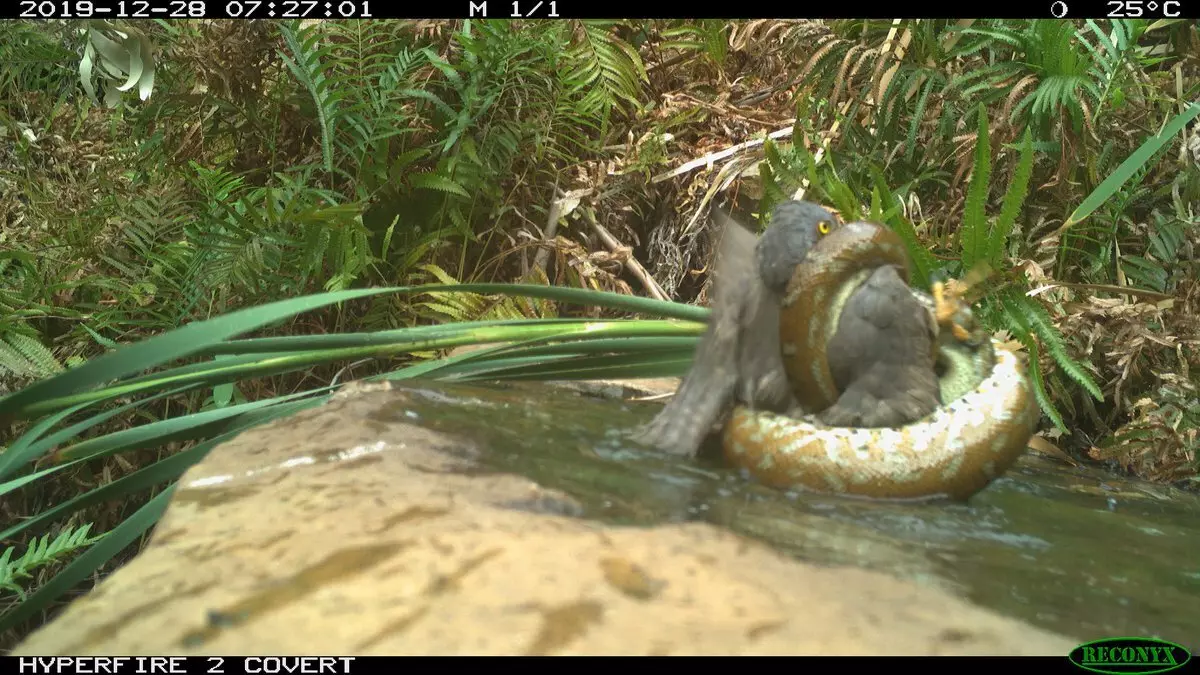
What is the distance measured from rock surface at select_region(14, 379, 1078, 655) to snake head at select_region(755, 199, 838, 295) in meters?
0.65

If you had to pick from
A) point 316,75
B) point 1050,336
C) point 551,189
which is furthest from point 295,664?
point 551,189

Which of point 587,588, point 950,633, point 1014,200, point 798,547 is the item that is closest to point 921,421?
point 798,547

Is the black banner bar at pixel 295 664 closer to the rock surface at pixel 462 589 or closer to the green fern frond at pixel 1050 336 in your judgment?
the rock surface at pixel 462 589

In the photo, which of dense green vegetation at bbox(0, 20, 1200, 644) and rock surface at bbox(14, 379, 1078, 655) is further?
dense green vegetation at bbox(0, 20, 1200, 644)

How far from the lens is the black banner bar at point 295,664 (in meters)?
1.08

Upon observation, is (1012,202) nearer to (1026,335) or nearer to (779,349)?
(1026,335)

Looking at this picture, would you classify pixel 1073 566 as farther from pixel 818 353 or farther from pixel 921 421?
pixel 818 353

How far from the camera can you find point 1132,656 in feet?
4.12

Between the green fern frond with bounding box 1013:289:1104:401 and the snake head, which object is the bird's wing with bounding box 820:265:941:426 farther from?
the green fern frond with bounding box 1013:289:1104:401

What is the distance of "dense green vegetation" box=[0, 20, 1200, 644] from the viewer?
315cm

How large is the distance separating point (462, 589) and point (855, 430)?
3.25 ft

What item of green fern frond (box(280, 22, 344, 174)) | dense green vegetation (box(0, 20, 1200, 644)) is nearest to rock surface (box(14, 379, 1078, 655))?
dense green vegetation (box(0, 20, 1200, 644))

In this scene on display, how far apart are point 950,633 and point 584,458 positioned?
888 mm

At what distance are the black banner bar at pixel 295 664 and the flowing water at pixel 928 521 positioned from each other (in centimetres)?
19
